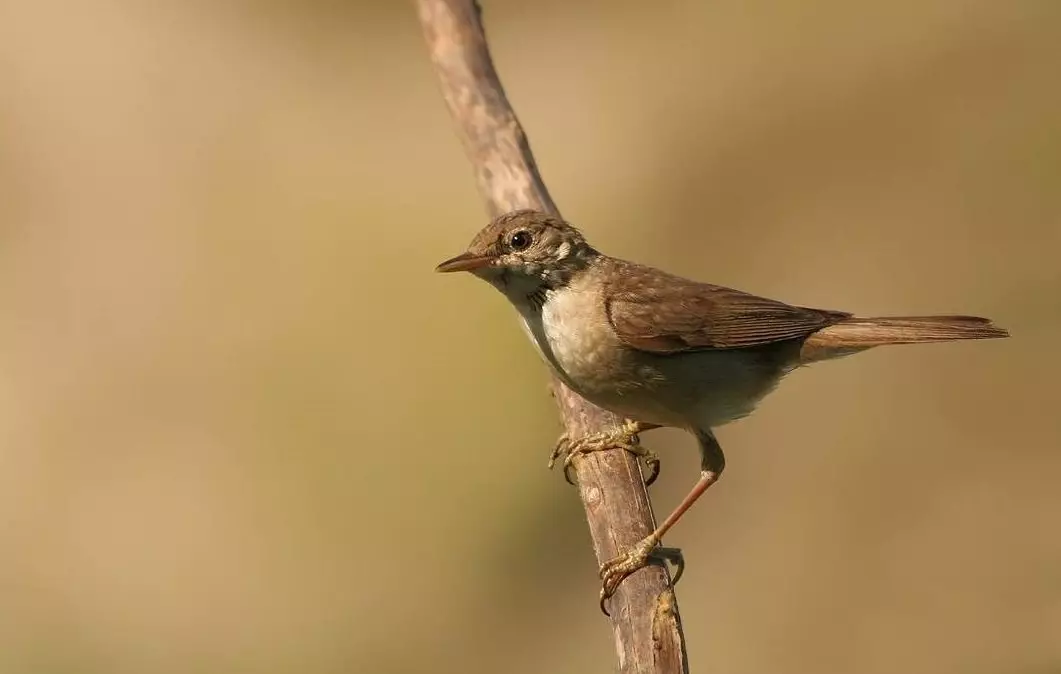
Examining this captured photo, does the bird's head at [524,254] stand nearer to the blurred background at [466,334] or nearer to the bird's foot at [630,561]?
the bird's foot at [630,561]

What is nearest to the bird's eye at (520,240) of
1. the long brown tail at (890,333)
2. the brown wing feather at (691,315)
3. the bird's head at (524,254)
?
the bird's head at (524,254)

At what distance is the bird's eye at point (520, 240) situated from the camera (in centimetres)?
446

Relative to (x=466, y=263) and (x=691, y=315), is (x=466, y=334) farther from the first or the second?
(x=466, y=263)

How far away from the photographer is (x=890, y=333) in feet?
15.4

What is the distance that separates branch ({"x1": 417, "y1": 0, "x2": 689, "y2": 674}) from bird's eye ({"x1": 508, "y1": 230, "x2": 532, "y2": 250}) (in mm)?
974

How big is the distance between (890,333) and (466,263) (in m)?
1.72

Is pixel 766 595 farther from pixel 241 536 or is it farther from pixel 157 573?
pixel 157 573

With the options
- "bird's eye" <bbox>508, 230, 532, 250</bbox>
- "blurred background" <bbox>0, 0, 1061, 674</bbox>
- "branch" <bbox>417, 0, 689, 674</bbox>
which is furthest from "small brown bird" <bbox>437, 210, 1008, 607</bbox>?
"blurred background" <bbox>0, 0, 1061, 674</bbox>

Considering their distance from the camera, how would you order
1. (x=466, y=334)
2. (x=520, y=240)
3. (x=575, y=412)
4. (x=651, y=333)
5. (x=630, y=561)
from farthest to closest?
1. (x=466, y=334)
2. (x=575, y=412)
3. (x=651, y=333)
4. (x=520, y=240)
5. (x=630, y=561)

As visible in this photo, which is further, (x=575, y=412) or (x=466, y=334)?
(x=466, y=334)

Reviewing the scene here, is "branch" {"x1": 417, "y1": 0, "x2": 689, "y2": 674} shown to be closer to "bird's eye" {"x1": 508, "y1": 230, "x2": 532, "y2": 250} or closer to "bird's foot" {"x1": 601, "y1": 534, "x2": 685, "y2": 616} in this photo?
"bird's foot" {"x1": 601, "y1": 534, "x2": 685, "y2": 616}

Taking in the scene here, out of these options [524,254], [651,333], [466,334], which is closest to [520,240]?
[524,254]

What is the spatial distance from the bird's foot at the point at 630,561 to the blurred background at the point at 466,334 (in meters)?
3.03

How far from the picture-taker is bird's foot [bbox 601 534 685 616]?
4324mm
